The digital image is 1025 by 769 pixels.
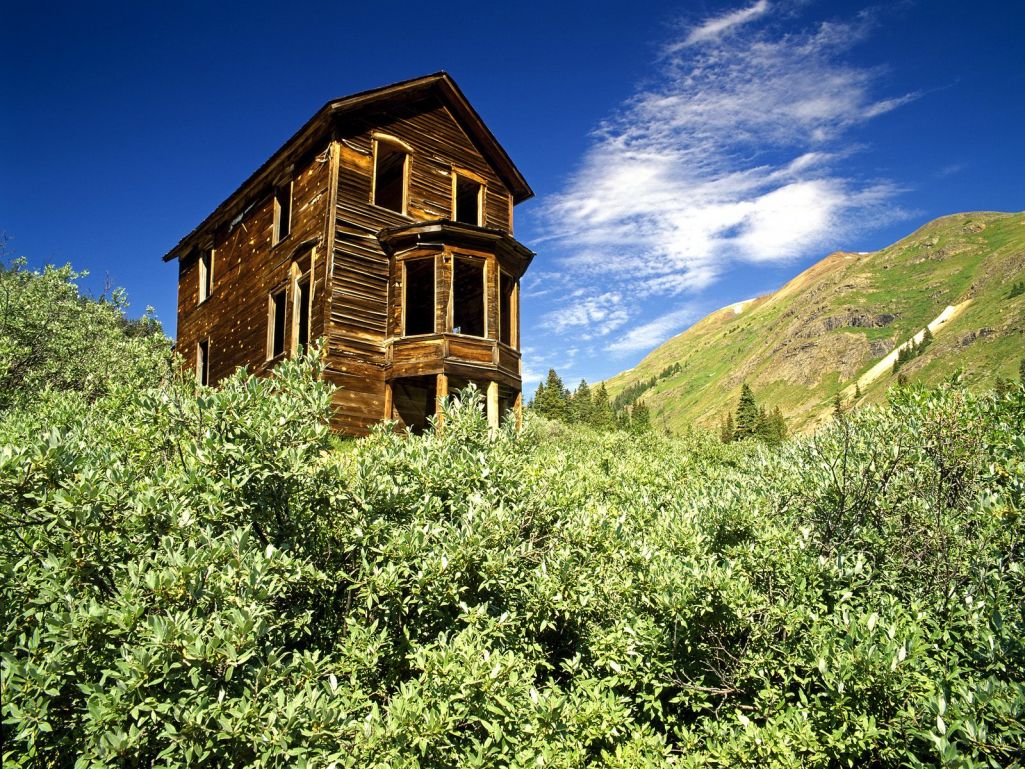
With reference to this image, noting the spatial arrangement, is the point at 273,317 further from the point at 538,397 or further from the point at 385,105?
the point at 538,397

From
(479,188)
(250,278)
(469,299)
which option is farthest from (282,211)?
(469,299)

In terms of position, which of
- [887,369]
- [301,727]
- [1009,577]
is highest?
[887,369]

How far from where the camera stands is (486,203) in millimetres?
25188

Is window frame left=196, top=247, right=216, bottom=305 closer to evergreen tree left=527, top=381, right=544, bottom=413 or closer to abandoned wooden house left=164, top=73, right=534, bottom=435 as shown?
abandoned wooden house left=164, top=73, right=534, bottom=435

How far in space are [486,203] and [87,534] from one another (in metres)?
22.4

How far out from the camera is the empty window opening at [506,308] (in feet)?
74.1

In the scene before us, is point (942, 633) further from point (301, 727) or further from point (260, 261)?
point (260, 261)

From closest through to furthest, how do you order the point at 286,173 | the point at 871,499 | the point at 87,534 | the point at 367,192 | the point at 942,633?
the point at 87,534 < the point at 942,633 < the point at 871,499 < the point at 367,192 < the point at 286,173

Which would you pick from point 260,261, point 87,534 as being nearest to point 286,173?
point 260,261

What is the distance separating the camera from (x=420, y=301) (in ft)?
88.8

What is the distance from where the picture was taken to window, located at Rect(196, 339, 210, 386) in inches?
1085

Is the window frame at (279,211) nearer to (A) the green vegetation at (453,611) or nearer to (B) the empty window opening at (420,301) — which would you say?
(B) the empty window opening at (420,301)

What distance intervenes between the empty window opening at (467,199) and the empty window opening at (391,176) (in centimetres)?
228

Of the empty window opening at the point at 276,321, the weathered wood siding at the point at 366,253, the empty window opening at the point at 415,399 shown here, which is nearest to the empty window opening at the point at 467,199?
the weathered wood siding at the point at 366,253
